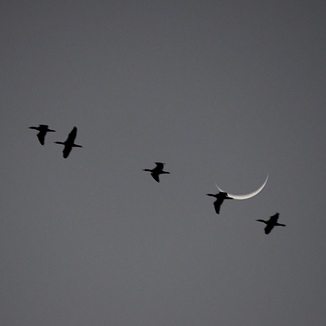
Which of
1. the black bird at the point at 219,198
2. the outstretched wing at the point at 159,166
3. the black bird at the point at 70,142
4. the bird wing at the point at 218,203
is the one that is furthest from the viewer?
the bird wing at the point at 218,203

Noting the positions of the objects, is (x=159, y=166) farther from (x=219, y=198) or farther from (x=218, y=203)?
(x=218, y=203)

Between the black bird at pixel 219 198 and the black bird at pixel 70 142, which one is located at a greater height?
the black bird at pixel 70 142

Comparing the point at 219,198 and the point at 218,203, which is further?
the point at 218,203

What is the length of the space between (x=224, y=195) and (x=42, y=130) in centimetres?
2221

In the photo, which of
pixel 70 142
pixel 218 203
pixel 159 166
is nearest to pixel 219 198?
pixel 218 203

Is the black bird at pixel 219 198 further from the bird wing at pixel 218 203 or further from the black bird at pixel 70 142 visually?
the black bird at pixel 70 142

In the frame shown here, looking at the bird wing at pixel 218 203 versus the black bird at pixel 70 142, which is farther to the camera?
the bird wing at pixel 218 203

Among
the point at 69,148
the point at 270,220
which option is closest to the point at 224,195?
the point at 270,220

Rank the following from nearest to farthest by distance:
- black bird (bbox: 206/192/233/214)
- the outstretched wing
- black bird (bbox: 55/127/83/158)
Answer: black bird (bbox: 55/127/83/158) < black bird (bbox: 206/192/233/214) < the outstretched wing

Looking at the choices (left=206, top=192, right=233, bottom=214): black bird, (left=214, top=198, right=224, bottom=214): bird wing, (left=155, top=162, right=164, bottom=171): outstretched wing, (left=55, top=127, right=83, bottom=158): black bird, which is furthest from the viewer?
(left=214, top=198, right=224, bottom=214): bird wing

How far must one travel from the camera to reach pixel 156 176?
9912 cm

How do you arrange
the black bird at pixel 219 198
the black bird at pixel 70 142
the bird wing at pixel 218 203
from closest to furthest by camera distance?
the black bird at pixel 70 142 → the black bird at pixel 219 198 → the bird wing at pixel 218 203

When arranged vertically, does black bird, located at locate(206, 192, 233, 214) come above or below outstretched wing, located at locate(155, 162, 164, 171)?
below

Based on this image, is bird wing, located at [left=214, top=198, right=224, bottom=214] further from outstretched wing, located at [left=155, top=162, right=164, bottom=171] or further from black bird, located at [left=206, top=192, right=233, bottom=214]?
outstretched wing, located at [left=155, top=162, right=164, bottom=171]
